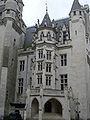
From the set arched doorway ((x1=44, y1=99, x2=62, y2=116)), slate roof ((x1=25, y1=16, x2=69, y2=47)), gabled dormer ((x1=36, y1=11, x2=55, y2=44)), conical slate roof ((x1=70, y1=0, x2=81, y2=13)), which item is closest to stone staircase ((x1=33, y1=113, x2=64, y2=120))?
arched doorway ((x1=44, y1=99, x2=62, y2=116))

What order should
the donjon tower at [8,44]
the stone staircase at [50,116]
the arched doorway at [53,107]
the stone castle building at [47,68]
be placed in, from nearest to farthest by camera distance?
the stone staircase at [50,116], the stone castle building at [47,68], the arched doorway at [53,107], the donjon tower at [8,44]

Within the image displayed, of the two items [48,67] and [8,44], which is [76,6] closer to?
[48,67]

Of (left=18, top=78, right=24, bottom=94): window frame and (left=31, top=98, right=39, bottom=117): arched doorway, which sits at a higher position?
(left=18, top=78, right=24, bottom=94): window frame

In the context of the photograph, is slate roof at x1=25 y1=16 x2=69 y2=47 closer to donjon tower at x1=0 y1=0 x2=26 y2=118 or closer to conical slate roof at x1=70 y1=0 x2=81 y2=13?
donjon tower at x1=0 y1=0 x2=26 y2=118

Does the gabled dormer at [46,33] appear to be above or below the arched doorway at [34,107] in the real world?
above

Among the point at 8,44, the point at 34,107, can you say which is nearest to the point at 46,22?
the point at 8,44

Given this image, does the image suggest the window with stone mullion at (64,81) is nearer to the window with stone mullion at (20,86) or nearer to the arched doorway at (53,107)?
the arched doorway at (53,107)

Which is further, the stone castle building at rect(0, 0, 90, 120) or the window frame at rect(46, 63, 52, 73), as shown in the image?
the window frame at rect(46, 63, 52, 73)

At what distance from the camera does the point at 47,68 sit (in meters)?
31.7

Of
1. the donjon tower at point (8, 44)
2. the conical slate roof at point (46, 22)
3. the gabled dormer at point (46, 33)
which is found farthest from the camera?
the conical slate roof at point (46, 22)

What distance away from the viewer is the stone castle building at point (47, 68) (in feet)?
92.8

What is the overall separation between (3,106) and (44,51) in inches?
428

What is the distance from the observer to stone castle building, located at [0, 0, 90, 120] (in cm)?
2828

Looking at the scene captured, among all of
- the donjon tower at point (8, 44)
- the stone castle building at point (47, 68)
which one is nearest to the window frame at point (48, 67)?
the stone castle building at point (47, 68)
